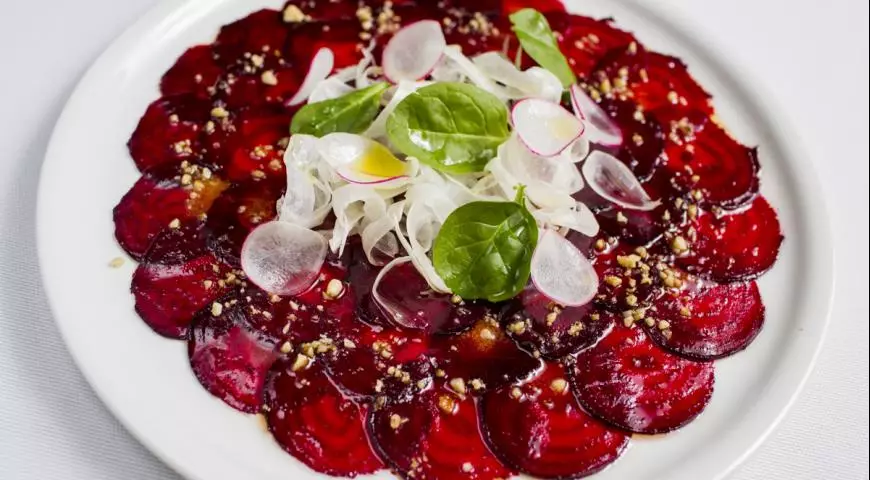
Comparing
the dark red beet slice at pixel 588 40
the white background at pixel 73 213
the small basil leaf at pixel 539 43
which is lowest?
the white background at pixel 73 213

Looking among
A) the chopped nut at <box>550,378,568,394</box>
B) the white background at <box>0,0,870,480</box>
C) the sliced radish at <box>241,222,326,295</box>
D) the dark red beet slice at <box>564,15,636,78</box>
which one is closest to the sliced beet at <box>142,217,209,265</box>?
the sliced radish at <box>241,222,326,295</box>

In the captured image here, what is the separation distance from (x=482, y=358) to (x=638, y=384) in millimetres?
361

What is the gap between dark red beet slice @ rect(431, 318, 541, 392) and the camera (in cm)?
192

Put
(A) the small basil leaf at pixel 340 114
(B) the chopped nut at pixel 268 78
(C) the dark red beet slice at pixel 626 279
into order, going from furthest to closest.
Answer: (B) the chopped nut at pixel 268 78 → (A) the small basil leaf at pixel 340 114 → (C) the dark red beet slice at pixel 626 279

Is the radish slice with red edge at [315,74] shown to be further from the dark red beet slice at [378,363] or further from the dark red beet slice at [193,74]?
the dark red beet slice at [378,363]

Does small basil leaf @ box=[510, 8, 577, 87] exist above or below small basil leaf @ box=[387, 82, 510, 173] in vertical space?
above

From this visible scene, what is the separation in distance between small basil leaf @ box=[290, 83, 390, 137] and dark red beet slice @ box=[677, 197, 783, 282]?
0.89 meters

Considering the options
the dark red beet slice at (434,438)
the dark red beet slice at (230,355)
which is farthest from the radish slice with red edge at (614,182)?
the dark red beet slice at (230,355)

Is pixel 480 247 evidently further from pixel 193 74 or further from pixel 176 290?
pixel 193 74

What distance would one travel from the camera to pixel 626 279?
213 centimetres

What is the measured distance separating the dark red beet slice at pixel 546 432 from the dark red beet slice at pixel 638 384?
40 millimetres

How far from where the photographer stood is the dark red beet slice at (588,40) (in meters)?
2.62

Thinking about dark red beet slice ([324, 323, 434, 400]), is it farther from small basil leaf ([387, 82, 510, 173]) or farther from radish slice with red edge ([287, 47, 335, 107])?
radish slice with red edge ([287, 47, 335, 107])

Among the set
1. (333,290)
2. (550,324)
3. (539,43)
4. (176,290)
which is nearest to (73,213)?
(176,290)
